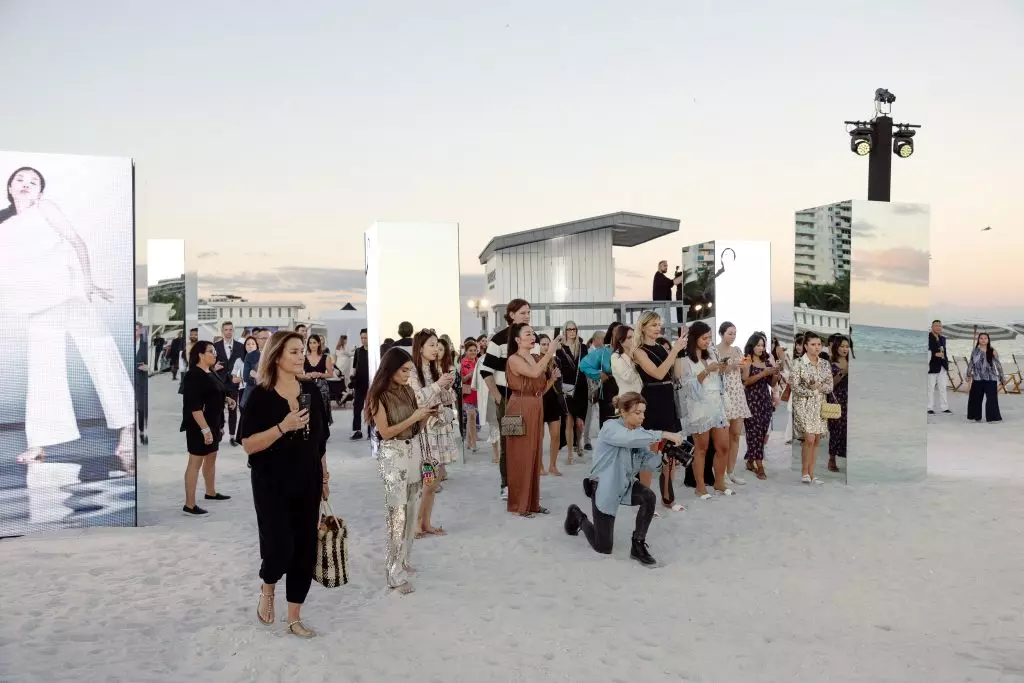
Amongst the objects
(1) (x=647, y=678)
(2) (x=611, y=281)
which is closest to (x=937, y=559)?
(1) (x=647, y=678)

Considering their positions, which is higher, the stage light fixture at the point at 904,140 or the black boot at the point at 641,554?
the stage light fixture at the point at 904,140

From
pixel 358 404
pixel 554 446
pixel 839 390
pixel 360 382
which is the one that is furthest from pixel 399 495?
→ pixel 358 404

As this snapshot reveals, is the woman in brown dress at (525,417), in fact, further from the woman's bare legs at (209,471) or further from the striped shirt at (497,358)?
the woman's bare legs at (209,471)

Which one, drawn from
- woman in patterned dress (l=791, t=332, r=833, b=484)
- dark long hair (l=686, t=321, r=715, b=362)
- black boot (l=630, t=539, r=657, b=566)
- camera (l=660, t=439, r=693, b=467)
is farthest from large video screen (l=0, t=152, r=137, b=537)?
woman in patterned dress (l=791, t=332, r=833, b=484)

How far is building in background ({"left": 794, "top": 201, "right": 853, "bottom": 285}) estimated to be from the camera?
27.9 ft

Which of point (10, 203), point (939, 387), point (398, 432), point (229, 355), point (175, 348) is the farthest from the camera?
point (939, 387)

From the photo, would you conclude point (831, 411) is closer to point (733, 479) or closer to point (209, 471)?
point (733, 479)

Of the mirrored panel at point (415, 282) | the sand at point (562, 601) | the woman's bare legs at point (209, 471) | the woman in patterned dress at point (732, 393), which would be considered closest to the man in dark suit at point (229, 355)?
the mirrored panel at point (415, 282)

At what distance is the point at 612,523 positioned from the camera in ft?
18.7

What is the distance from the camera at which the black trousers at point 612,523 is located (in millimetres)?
5570

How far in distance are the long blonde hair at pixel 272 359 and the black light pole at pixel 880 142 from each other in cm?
1238

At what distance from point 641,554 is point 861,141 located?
1083cm

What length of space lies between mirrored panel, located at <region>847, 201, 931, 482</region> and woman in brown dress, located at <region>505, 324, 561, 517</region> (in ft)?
12.1

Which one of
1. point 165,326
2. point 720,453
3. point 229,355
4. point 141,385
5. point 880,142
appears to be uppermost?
point 880,142
